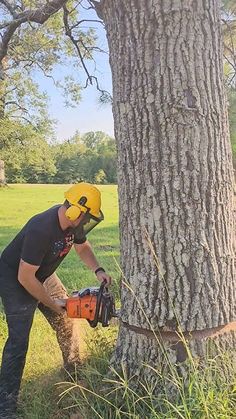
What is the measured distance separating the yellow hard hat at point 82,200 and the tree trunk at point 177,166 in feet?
1.24

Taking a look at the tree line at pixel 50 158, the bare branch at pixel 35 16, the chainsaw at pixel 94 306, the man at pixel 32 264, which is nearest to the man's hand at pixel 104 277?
the man at pixel 32 264

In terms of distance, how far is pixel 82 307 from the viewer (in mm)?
3166

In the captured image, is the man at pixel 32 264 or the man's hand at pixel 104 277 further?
the man's hand at pixel 104 277

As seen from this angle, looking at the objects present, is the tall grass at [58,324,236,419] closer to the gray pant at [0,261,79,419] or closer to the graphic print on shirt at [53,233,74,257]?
the gray pant at [0,261,79,419]

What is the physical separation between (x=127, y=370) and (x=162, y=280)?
628 mm

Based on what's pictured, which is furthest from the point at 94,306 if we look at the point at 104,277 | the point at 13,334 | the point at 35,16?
the point at 35,16

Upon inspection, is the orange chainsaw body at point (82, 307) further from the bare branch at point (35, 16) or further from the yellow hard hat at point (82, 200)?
the bare branch at point (35, 16)

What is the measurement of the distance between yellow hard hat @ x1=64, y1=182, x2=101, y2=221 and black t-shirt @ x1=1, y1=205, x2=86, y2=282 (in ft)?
0.67

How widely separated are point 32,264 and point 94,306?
1.66 feet

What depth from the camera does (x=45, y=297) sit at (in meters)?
3.11

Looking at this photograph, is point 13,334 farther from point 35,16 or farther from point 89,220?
point 35,16

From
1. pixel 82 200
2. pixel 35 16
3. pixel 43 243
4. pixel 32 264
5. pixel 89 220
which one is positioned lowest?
pixel 32 264

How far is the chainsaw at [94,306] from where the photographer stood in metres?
3.12

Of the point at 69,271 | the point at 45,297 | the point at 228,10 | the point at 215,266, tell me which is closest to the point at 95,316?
the point at 45,297
